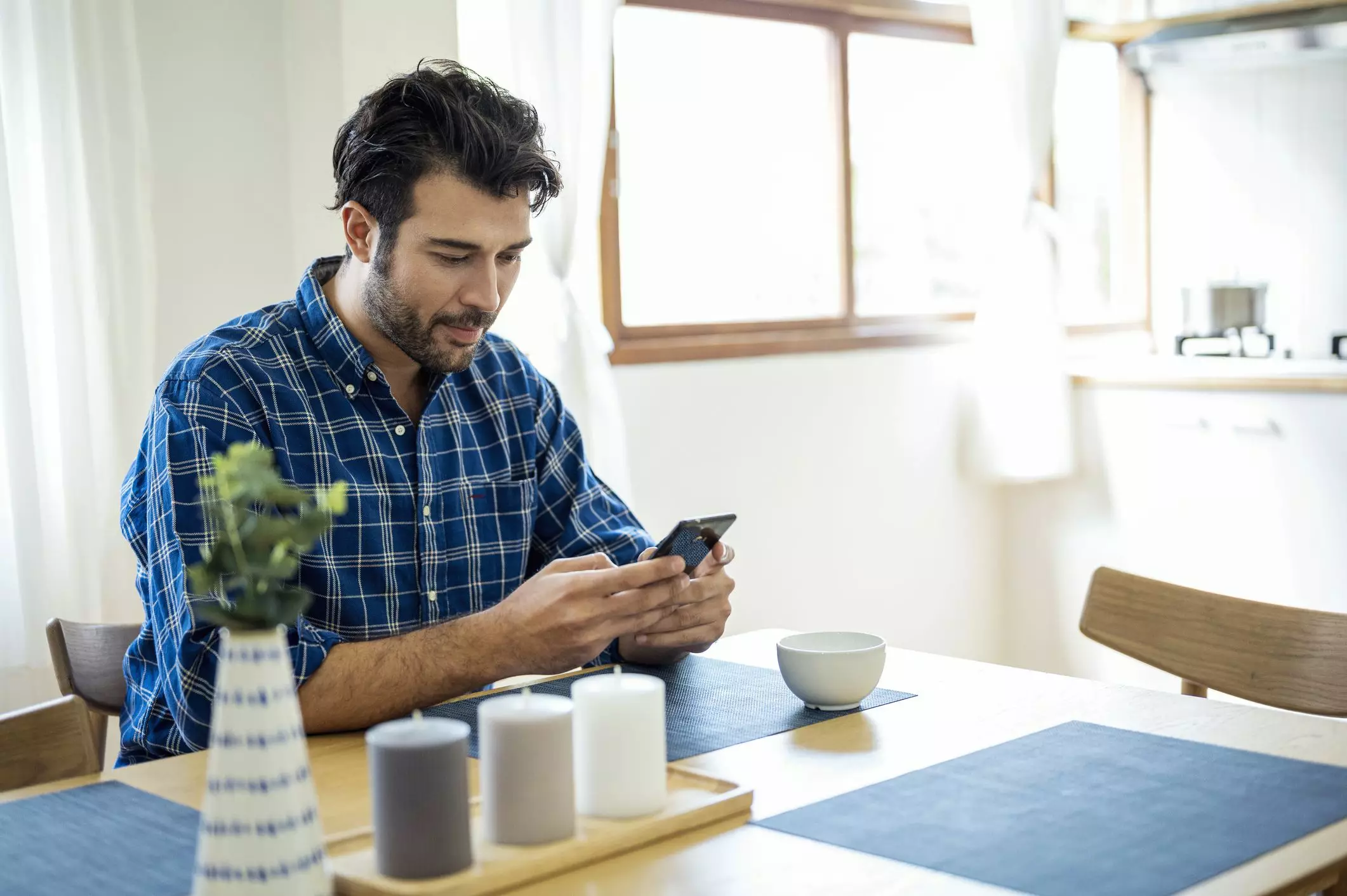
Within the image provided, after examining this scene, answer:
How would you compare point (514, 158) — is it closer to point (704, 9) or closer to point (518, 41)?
point (518, 41)

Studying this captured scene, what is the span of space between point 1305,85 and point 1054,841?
3.65 m

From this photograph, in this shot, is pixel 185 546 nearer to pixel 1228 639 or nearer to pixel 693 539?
pixel 693 539

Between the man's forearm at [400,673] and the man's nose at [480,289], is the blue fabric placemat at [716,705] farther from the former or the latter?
the man's nose at [480,289]

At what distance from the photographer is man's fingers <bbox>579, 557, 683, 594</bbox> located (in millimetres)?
1540

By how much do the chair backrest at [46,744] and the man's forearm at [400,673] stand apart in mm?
201

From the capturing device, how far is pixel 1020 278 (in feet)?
12.9

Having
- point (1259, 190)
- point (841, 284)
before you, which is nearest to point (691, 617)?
point (841, 284)

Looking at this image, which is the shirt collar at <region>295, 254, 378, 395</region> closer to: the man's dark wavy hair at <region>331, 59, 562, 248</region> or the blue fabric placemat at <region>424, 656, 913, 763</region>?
the man's dark wavy hair at <region>331, 59, 562, 248</region>

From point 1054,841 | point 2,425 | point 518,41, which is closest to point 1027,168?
point 518,41

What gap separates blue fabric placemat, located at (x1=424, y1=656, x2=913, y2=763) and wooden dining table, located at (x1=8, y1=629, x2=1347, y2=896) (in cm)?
2

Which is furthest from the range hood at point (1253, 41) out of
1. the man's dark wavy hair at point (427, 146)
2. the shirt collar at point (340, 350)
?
the shirt collar at point (340, 350)

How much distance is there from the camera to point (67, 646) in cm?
180

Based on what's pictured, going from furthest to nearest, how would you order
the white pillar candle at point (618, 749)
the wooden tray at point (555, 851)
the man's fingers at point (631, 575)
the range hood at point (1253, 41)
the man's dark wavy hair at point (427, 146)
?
1. the range hood at point (1253, 41)
2. the man's dark wavy hair at point (427, 146)
3. the man's fingers at point (631, 575)
4. the white pillar candle at point (618, 749)
5. the wooden tray at point (555, 851)

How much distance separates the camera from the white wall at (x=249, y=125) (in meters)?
2.58
